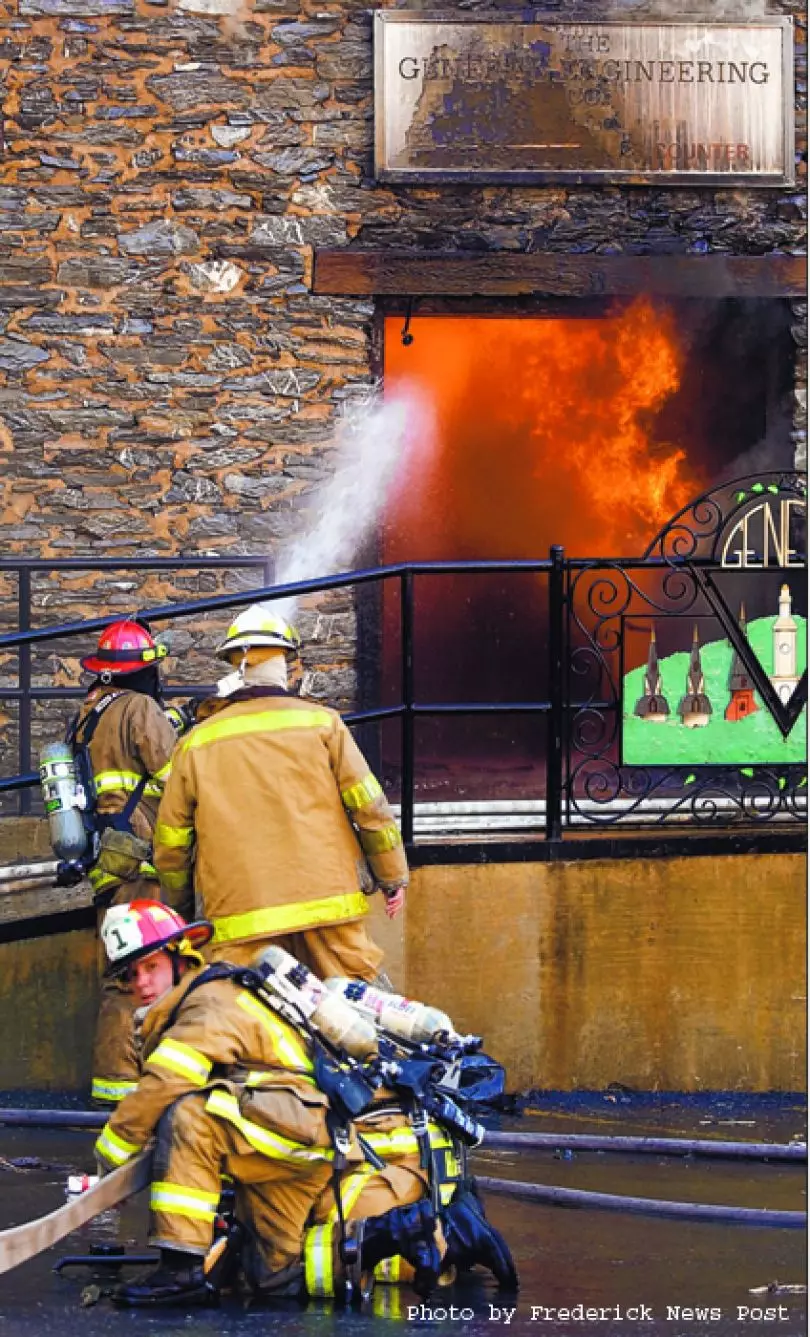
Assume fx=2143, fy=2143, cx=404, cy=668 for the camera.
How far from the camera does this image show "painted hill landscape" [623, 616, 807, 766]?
9.14 meters

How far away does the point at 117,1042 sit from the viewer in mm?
8039

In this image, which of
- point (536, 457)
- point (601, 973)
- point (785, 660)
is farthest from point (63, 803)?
point (536, 457)

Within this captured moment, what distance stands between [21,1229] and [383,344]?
6.93 m

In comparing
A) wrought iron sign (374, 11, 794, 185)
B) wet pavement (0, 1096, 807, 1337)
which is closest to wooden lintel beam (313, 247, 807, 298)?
wrought iron sign (374, 11, 794, 185)

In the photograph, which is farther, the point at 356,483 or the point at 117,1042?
the point at 356,483

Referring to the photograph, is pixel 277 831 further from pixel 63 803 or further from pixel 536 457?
pixel 536 457

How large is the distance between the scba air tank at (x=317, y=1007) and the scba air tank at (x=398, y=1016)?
153mm

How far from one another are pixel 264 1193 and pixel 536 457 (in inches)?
260

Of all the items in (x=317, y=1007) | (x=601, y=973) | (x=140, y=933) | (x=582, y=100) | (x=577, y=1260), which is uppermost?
(x=582, y=100)

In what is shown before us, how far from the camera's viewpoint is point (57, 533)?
37.6 feet

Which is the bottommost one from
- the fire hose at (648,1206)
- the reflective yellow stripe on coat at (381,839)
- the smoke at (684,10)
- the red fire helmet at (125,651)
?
the fire hose at (648,1206)

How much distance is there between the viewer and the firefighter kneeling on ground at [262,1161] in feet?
19.2

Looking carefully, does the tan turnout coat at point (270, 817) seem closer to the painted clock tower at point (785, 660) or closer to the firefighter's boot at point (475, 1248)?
the firefighter's boot at point (475, 1248)

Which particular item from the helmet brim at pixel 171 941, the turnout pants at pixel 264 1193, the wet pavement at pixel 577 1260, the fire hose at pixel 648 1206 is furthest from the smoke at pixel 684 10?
the turnout pants at pixel 264 1193
